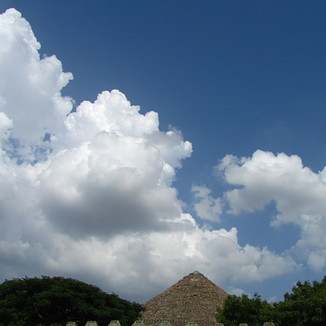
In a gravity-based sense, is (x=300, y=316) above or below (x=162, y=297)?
below

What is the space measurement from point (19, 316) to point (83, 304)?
21.7ft

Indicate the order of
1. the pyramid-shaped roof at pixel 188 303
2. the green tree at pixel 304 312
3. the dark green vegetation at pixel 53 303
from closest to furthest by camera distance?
the green tree at pixel 304 312 < the dark green vegetation at pixel 53 303 < the pyramid-shaped roof at pixel 188 303

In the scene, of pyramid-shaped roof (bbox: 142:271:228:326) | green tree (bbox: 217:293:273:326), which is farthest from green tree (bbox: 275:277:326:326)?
pyramid-shaped roof (bbox: 142:271:228:326)

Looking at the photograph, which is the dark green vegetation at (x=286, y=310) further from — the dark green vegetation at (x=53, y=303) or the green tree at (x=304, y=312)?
Result: the dark green vegetation at (x=53, y=303)

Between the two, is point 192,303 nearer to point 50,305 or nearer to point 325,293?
point 50,305

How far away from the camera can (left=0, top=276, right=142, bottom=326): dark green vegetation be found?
43.6 m

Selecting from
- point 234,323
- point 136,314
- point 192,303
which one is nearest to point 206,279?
point 192,303

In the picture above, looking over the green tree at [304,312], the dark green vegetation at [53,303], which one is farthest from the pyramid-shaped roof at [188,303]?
the green tree at [304,312]

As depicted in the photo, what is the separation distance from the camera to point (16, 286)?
46406 millimetres

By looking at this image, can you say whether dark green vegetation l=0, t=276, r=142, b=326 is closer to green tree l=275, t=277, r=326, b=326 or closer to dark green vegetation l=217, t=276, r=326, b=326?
dark green vegetation l=217, t=276, r=326, b=326

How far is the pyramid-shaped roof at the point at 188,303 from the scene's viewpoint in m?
55.4

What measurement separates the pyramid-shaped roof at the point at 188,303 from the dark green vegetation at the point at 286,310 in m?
9.22

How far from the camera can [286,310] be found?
36406 millimetres

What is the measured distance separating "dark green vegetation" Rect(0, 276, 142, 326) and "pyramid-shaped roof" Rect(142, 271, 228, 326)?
29.0 feet
